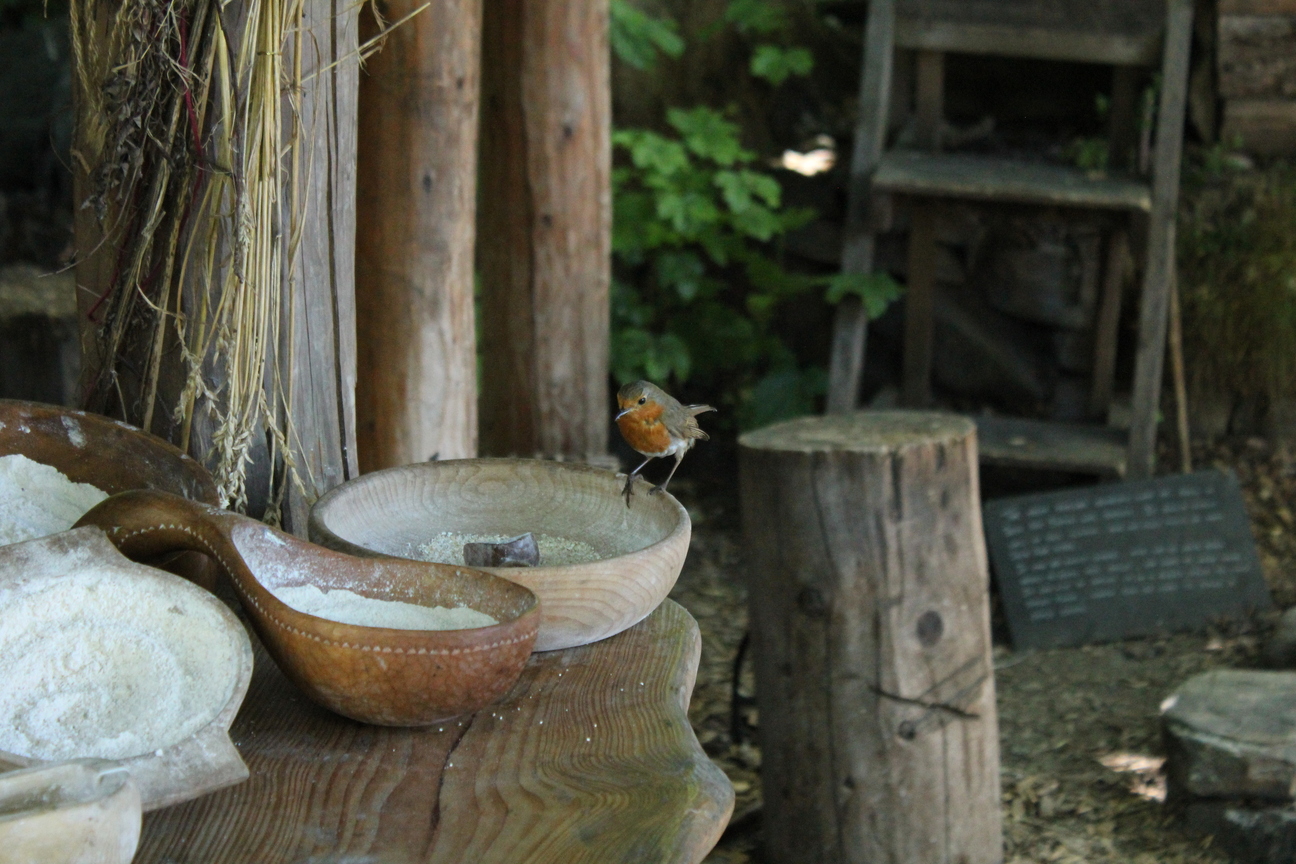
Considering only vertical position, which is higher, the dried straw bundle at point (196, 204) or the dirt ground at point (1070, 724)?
the dried straw bundle at point (196, 204)

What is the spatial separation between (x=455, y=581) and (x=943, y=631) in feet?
5.54

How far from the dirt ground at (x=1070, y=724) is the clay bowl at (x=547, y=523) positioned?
173 cm

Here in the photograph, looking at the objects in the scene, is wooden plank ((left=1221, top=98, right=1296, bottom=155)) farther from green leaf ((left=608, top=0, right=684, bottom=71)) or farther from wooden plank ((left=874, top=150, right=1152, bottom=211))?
green leaf ((left=608, top=0, right=684, bottom=71))

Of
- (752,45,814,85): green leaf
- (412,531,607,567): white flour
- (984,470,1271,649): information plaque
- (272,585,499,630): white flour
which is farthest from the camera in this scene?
(752,45,814,85): green leaf

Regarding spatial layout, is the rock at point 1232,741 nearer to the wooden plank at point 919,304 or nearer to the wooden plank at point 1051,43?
the wooden plank at point 919,304

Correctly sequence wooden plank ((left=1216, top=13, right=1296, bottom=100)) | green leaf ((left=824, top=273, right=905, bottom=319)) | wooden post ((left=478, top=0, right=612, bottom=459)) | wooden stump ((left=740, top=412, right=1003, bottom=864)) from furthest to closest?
wooden plank ((left=1216, top=13, right=1296, bottom=100)) < green leaf ((left=824, top=273, right=905, bottom=319)) < wooden post ((left=478, top=0, right=612, bottom=459)) < wooden stump ((left=740, top=412, right=1003, bottom=864))

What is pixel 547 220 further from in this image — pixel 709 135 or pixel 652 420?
pixel 652 420

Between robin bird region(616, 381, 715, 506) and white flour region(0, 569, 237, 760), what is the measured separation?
873 millimetres

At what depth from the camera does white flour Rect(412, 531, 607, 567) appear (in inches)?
67.7

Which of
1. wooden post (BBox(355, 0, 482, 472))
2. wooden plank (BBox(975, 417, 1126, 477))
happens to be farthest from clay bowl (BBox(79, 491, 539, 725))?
wooden plank (BBox(975, 417, 1126, 477))

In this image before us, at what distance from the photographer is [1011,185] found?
4.42 metres

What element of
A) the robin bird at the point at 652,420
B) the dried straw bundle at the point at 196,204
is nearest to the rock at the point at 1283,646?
the robin bird at the point at 652,420

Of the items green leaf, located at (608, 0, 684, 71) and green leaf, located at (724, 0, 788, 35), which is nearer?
green leaf, located at (608, 0, 684, 71)

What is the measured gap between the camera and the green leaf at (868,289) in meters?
4.50
